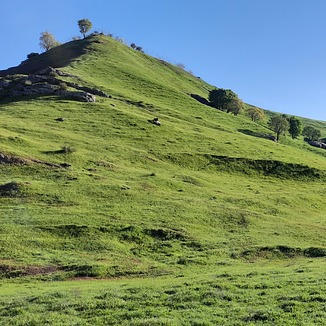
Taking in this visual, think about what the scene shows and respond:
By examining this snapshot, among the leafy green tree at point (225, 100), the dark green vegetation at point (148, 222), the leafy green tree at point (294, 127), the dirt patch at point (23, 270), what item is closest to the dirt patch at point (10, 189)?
the dark green vegetation at point (148, 222)

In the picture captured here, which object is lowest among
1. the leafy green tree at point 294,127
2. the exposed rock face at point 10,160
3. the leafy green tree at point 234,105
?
the exposed rock face at point 10,160

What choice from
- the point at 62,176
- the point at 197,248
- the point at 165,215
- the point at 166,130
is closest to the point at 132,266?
the point at 197,248

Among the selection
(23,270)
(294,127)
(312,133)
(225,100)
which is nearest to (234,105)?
(225,100)

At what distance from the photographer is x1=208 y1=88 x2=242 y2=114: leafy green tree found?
493 feet

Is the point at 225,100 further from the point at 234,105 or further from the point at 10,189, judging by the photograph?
the point at 10,189

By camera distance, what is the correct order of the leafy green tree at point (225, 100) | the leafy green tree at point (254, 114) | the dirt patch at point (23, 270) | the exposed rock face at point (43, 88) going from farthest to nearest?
1. the leafy green tree at point (254, 114)
2. the leafy green tree at point (225, 100)
3. the exposed rock face at point (43, 88)
4. the dirt patch at point (23, 270)

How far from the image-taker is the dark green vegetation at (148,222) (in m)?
19.1

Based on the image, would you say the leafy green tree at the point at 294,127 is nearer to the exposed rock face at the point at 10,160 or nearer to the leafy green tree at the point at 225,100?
the leafy green tree at the point at 225,100

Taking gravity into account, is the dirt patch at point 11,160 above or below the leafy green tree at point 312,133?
below

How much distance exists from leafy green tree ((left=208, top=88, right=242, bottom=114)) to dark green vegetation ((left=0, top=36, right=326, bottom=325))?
48172mm

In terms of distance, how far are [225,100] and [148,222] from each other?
11461cm

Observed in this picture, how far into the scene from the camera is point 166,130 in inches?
3538

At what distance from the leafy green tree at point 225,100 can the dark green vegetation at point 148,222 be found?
158 ft

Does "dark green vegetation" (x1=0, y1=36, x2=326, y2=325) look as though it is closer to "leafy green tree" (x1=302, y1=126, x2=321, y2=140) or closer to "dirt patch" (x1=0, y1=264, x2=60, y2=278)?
"dirt patch" (x1=0, y1=264, x2=60, y2=278)
